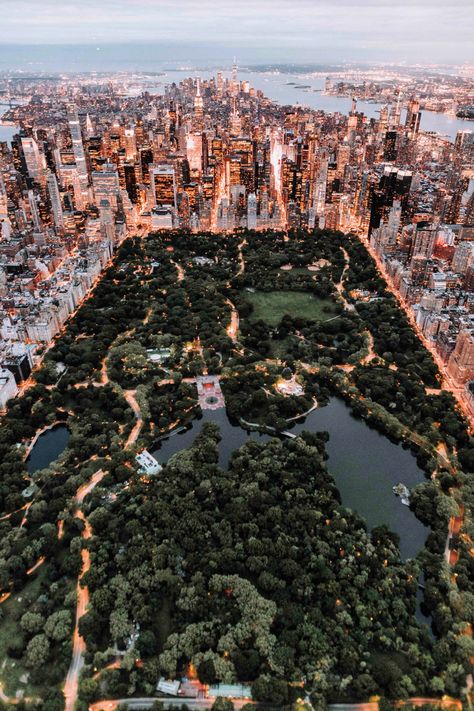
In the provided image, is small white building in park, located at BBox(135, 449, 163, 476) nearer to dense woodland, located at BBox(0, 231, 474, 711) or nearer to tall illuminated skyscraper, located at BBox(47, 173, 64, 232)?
dense woodland, located at BBox(0, 231, 474, 711)

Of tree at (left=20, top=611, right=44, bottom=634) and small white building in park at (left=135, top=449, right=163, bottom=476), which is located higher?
small white building in park at (left=135, top=449, right=163, bottom=476)

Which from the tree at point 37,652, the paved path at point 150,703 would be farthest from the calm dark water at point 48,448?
the paved path at point 150,703

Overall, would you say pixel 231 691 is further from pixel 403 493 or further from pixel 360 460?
pixel 360 460

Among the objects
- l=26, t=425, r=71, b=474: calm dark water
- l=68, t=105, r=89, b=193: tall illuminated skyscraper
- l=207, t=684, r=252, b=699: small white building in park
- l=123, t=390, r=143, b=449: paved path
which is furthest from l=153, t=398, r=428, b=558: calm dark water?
l=68, t=105, r=89, b=193: tall illuminated skyscraper

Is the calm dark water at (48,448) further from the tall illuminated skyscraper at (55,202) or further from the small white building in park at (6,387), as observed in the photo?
the tall illuminated skyscraper at (55,202)

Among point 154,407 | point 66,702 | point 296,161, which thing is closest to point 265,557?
point 66,702

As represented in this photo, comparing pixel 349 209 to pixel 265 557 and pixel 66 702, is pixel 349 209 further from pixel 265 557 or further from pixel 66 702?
pixel 66 702

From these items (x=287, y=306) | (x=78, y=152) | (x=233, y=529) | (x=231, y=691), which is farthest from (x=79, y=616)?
(x=78, y=152)
